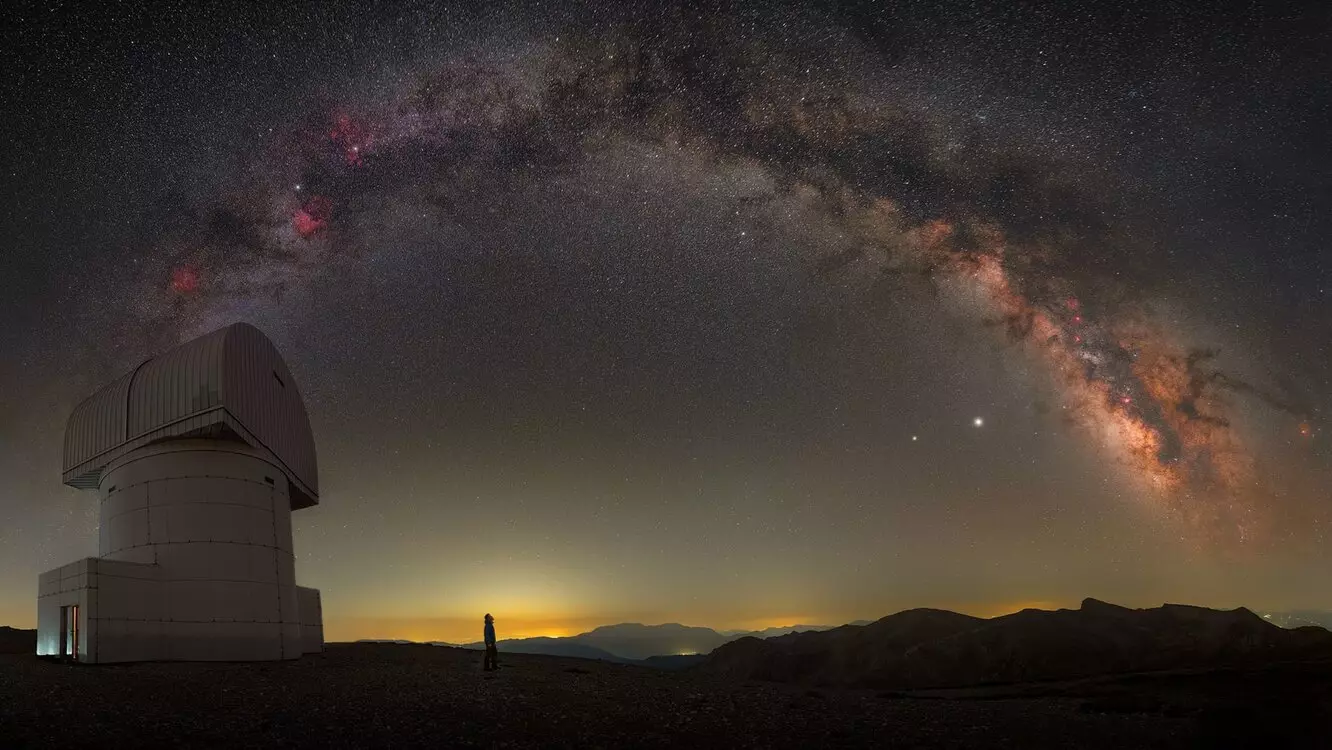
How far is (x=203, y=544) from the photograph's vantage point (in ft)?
84.6

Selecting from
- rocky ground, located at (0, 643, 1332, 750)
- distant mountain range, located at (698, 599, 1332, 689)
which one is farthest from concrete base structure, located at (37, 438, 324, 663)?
distant mountain range, located at (698, 599, 1332, 689)

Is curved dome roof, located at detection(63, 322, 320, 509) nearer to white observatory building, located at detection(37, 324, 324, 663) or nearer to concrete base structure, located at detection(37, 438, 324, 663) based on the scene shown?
white observatory building, located at detection(37, 324, 324, 663)

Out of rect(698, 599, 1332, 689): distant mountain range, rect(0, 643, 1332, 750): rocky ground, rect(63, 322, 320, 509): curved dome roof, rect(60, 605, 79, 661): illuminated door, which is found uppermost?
rect(63, 322, 320, 509): curved dome roof

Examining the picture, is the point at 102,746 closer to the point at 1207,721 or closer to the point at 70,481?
the point at 70,481

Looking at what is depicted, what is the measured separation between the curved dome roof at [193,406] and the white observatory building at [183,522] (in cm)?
5

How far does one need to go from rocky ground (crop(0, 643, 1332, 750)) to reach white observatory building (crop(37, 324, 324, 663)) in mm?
1821

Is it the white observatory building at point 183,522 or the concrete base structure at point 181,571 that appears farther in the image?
the white observatory building at point 183,522

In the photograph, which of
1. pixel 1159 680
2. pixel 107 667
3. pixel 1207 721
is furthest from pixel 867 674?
pixel 107 667

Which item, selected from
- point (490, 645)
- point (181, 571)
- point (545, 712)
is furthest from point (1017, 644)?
point (181, 571)

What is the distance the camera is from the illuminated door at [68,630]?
23.5 metres

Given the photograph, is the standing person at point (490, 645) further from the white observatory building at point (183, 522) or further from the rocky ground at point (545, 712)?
the white observatory building at point (183, 522)

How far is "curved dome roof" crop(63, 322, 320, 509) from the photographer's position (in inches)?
1030

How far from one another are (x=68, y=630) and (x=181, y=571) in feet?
10.9

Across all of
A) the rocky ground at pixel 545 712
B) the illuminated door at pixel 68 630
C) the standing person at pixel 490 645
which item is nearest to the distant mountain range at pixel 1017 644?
the rocky ground at pixel 545 712
